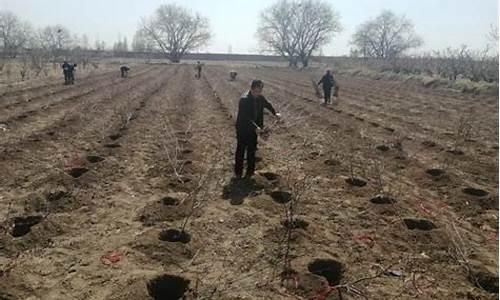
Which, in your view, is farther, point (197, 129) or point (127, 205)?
point (197, 129)

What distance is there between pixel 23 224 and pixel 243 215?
245 cm

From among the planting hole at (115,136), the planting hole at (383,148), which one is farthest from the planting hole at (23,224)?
the planting hole at (383,148)

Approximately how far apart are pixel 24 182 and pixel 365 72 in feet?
132

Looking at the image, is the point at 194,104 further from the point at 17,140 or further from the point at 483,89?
the point at 483,89

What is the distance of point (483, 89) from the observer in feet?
76.6

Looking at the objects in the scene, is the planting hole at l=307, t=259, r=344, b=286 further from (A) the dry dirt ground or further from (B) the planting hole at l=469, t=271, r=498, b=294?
(B) the planting hole at l=469, t=271, r=498, b=294

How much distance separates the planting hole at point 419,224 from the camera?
5573mm

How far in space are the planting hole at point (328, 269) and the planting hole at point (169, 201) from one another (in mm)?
2279

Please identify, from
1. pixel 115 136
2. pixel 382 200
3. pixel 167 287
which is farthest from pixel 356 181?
pixel 115 136

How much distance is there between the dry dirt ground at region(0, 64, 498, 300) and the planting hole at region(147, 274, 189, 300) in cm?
1

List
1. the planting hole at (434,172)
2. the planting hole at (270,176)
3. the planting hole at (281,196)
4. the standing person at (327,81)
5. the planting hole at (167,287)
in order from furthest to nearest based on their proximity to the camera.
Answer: the standing person at (327,81) → the planting hole at (434,172) → the planting hole at (270,176) → the planting hole at (281,196) → the planting hole at (167,287)

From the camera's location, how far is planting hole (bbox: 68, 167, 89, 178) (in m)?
7.26

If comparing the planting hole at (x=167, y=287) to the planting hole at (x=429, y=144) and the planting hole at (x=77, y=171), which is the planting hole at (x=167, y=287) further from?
the planting hole at (x=429, y=144)

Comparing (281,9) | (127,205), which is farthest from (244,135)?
(281,9)
